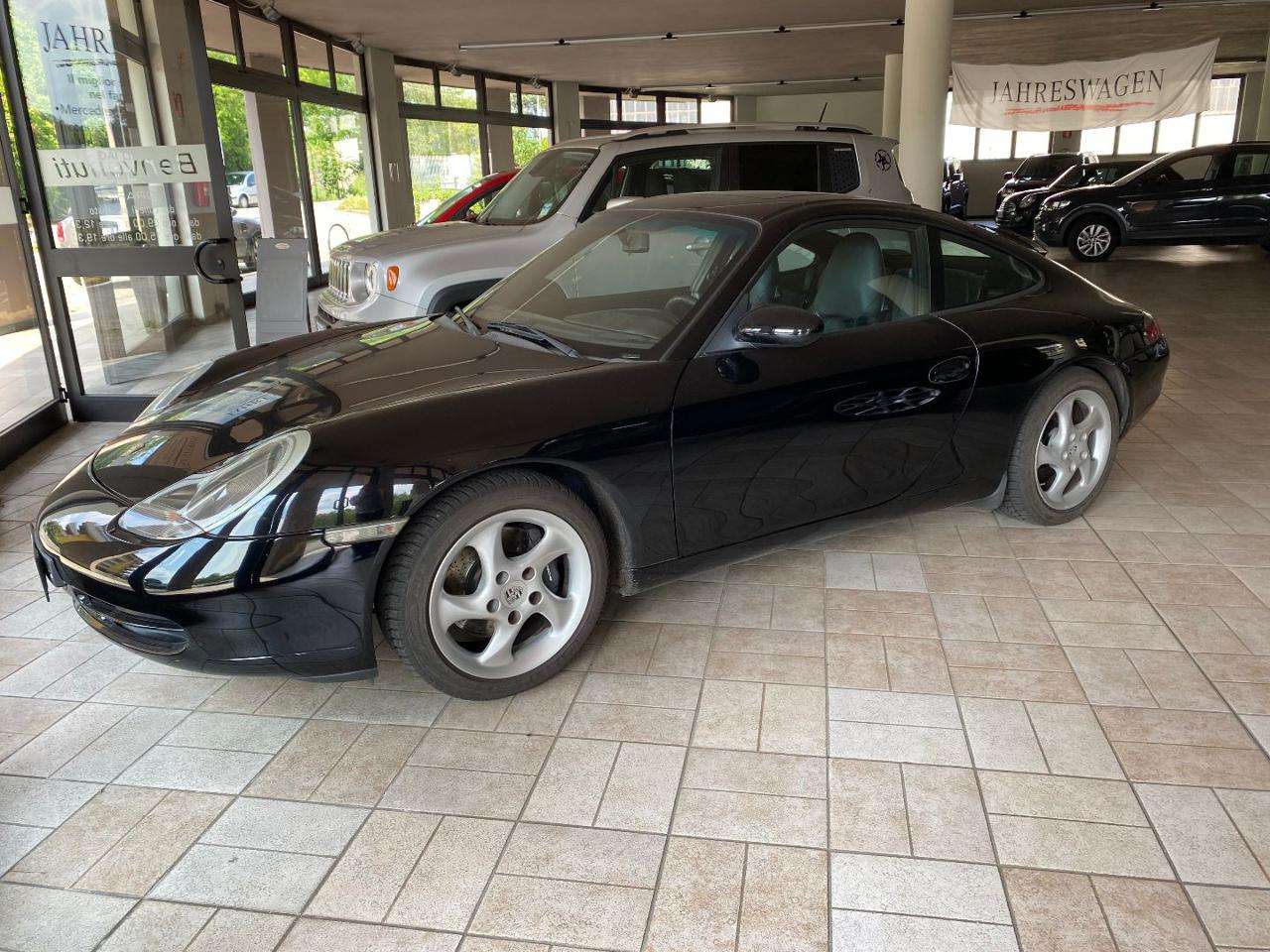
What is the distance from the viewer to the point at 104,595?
2.54m

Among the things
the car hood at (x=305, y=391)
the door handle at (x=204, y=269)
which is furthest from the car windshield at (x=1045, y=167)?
the car hood at (x=305, y=391)

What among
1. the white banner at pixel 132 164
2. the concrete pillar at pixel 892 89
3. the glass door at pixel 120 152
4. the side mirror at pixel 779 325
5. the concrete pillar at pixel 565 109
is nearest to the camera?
the side mirror at pixel 779 325

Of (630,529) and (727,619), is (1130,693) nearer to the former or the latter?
(727,619)

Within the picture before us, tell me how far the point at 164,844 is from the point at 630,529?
4.82ft

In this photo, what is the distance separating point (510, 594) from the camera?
280 cm

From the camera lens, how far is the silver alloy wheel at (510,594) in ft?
8.86

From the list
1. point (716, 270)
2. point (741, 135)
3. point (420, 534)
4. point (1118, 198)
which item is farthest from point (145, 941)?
point (1118, 198)

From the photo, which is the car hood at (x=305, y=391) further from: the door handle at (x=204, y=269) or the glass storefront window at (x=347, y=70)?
the glass storefront window at (x=347, y=70)

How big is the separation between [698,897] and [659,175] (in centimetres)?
553

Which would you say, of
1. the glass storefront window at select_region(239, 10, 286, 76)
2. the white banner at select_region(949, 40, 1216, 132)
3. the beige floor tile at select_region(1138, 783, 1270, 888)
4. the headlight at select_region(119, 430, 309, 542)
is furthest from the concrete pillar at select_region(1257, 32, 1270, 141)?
the headlight at select_region(119, 430, 309, 542)

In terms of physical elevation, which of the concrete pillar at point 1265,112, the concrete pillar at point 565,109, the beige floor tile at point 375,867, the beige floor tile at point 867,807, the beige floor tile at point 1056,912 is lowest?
the beige floor tile at point 1056,912

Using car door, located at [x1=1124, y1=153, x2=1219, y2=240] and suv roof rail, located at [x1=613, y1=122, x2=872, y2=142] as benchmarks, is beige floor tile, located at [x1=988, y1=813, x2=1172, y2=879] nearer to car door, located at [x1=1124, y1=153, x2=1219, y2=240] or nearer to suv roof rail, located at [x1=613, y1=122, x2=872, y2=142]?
suv roof rail, located at [x1=613, y1=122, x2=872, y2=142]

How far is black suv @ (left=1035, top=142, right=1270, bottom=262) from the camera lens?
14055 millimetres

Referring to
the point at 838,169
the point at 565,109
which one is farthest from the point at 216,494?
the point at 565,109
